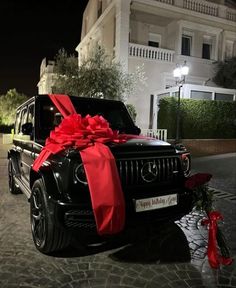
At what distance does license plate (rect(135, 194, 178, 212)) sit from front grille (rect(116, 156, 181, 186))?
213 millimetres

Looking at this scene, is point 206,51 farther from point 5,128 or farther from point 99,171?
point 5,128

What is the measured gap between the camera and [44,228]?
3.54 metres

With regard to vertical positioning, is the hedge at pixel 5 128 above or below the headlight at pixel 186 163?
below

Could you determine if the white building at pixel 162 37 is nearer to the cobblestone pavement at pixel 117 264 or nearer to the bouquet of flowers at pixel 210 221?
the cobblestone pavement at pixel 117 264

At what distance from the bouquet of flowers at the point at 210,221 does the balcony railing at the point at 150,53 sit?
14.7m

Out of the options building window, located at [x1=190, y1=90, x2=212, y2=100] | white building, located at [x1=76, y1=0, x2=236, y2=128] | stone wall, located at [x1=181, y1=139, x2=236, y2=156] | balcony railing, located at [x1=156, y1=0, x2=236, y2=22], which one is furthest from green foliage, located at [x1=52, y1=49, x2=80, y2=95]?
balcony railing, located at [x1=156, y1=0, x2=236, y2=22]

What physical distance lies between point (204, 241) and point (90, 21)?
Result: 21.7 metres

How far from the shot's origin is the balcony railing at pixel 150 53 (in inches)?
691

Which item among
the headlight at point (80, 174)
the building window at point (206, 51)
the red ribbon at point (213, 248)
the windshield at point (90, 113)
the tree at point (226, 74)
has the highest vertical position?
the building window at point (206, 51)

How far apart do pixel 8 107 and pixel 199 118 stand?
1179 inches

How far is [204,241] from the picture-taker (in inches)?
169

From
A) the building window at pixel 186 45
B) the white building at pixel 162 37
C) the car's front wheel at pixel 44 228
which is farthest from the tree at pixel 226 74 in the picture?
the car's front wheel at pixel 44 228

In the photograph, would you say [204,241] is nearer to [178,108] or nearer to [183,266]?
[183,266]

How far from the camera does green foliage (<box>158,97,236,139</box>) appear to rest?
14.0 meters
